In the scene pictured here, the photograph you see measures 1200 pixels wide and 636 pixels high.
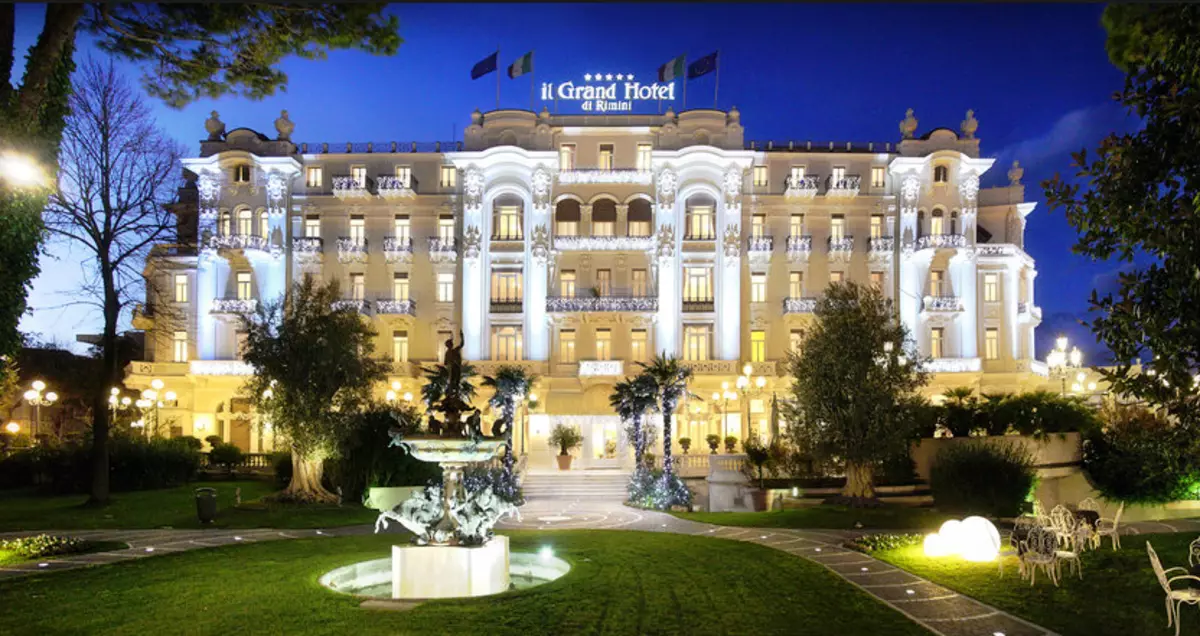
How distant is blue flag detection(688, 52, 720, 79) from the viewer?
42312mm

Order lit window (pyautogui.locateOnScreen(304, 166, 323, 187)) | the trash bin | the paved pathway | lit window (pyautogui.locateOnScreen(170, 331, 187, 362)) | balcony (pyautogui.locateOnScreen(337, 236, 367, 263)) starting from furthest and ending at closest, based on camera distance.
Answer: lit window (pyautogui.locateOnScreen(304, 166, 323, 187))
lit window (pyautogui.locateOnScreen(170, 331, 187, 362))
balcony (pyautogui.locateOnScreen(337, 236, 367, 263))
the trash bin
the paved pathway

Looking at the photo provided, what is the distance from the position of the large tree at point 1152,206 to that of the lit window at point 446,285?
40265mm

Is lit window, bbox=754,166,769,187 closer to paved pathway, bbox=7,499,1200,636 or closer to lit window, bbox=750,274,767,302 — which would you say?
lit window, bbox=750,274,767,302

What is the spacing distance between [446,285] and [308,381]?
19.4 m

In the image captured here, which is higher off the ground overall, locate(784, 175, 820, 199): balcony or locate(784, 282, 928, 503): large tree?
locate(784, 175, 820, 199): balcony

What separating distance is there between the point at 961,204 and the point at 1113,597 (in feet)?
123

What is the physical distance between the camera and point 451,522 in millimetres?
12789

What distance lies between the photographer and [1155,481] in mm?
29859

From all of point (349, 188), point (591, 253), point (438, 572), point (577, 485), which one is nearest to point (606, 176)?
point (591, 253)

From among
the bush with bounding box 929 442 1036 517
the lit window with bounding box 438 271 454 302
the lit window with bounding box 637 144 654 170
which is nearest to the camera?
the bush with bounding box 929 442 1036 517

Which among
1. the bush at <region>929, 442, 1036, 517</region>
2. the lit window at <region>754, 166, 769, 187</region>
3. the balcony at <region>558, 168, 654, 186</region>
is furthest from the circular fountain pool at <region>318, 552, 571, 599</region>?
the lit window at <region>754, 166, 769, 187</region>

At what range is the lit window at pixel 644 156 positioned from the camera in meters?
46.2

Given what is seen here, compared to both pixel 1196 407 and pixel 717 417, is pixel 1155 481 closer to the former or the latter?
pixel 717 417

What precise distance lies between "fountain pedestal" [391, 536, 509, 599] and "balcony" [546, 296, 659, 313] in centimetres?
3272
